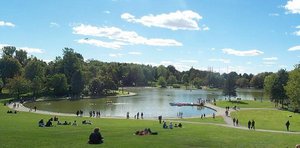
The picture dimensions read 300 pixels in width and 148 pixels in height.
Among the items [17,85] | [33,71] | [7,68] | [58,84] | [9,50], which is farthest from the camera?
[9,50]

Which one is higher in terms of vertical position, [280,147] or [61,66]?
[61,66]

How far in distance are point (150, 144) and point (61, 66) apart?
112803 mm

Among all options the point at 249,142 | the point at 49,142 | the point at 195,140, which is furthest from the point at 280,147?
the point at 49,142

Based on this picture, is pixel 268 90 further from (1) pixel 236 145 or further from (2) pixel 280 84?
(1) pixel 236 145

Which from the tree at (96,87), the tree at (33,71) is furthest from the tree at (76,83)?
the tree at (33,71)

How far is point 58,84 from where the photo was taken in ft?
379

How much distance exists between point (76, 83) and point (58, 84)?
28.1 ft

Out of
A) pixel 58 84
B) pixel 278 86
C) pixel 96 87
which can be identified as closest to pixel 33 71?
pixel 58 84

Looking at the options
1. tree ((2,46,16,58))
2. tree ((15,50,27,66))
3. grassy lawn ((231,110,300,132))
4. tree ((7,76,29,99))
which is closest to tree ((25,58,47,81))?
tree ((7,76,29,99))

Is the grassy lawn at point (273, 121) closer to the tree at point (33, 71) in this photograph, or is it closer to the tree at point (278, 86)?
the tree at point (278, 86)

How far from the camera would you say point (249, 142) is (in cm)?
2992

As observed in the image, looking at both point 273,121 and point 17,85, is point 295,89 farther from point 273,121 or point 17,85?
point 17,85

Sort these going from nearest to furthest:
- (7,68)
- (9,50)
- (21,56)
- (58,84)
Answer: (58,84) < (7,68) < (9,50) < (21,56)

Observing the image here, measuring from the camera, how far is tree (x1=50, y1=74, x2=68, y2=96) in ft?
378
